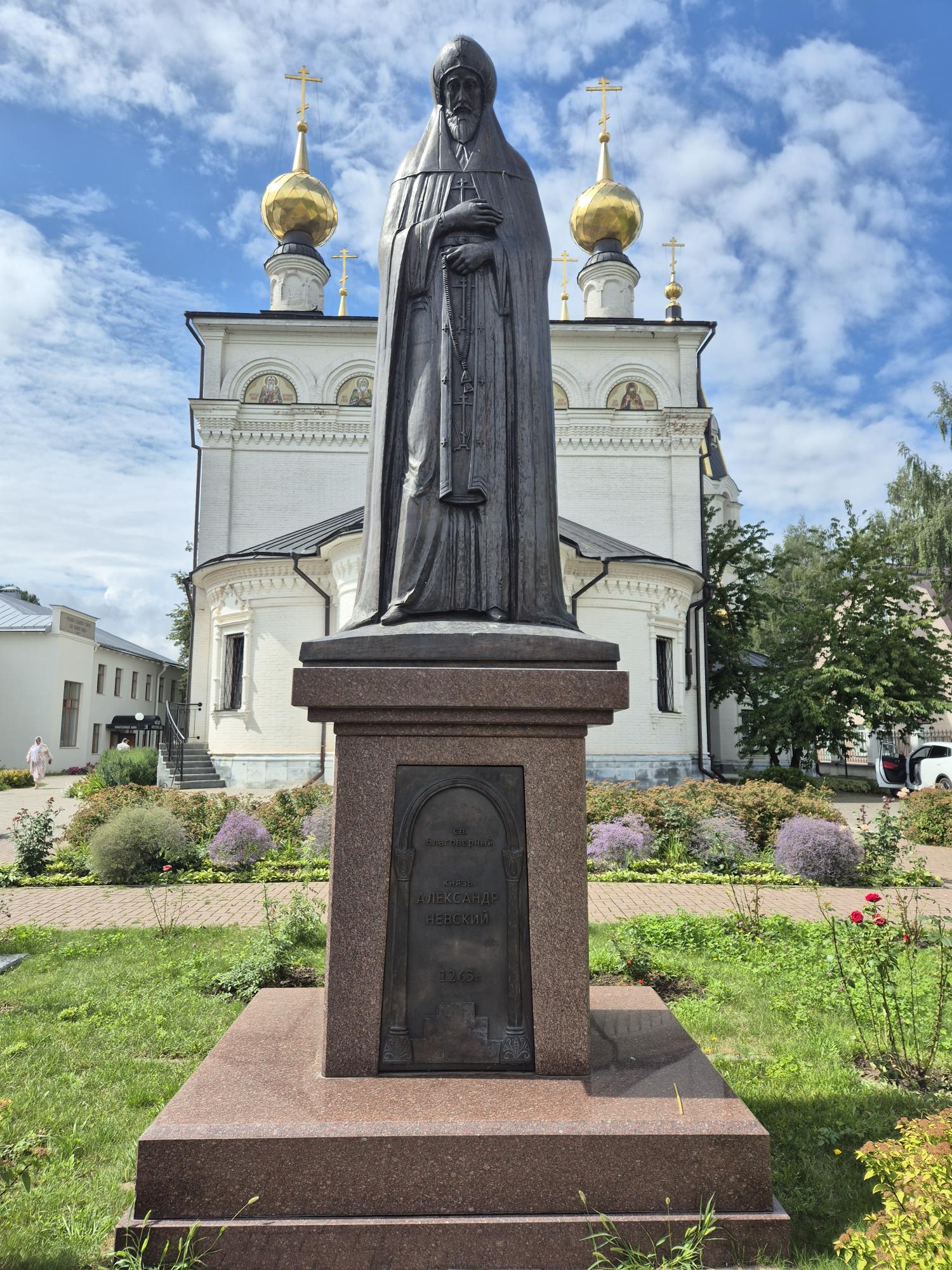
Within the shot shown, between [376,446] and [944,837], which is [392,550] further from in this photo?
[944,837]

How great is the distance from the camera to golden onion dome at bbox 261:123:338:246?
24.9 m

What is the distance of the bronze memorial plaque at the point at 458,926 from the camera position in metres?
3.17

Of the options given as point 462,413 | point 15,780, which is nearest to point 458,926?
point 462,413

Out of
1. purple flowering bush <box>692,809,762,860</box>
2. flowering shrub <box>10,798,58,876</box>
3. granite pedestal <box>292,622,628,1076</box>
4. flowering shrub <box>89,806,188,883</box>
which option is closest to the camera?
granite pedestal <box>292,622,628,1076</box>

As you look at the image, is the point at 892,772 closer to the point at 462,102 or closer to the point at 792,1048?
the point at 792,1048

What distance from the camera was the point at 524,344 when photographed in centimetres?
387

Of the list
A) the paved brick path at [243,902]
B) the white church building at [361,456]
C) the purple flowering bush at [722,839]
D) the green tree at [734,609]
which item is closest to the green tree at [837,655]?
the green tree at [734,609]

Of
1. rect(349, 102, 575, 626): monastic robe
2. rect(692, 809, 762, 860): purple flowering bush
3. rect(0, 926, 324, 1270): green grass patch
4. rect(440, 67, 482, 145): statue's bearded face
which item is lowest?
rect(0, 926, 324, 1270): green grass patch

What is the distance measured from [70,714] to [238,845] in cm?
2523

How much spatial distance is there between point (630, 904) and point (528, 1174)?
629cm

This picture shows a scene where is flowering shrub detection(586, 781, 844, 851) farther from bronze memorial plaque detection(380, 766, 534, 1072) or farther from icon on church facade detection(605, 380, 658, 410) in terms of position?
icon on church facade detection(605, 380, 658, 410)

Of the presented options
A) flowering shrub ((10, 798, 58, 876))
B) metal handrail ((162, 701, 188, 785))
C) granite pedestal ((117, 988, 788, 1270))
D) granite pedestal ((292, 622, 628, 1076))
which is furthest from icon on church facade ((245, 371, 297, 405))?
granite pedestal ((117, 988, 788, 1270))

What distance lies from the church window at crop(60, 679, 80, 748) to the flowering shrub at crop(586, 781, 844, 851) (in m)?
25.8

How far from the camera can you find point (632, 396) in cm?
2319
